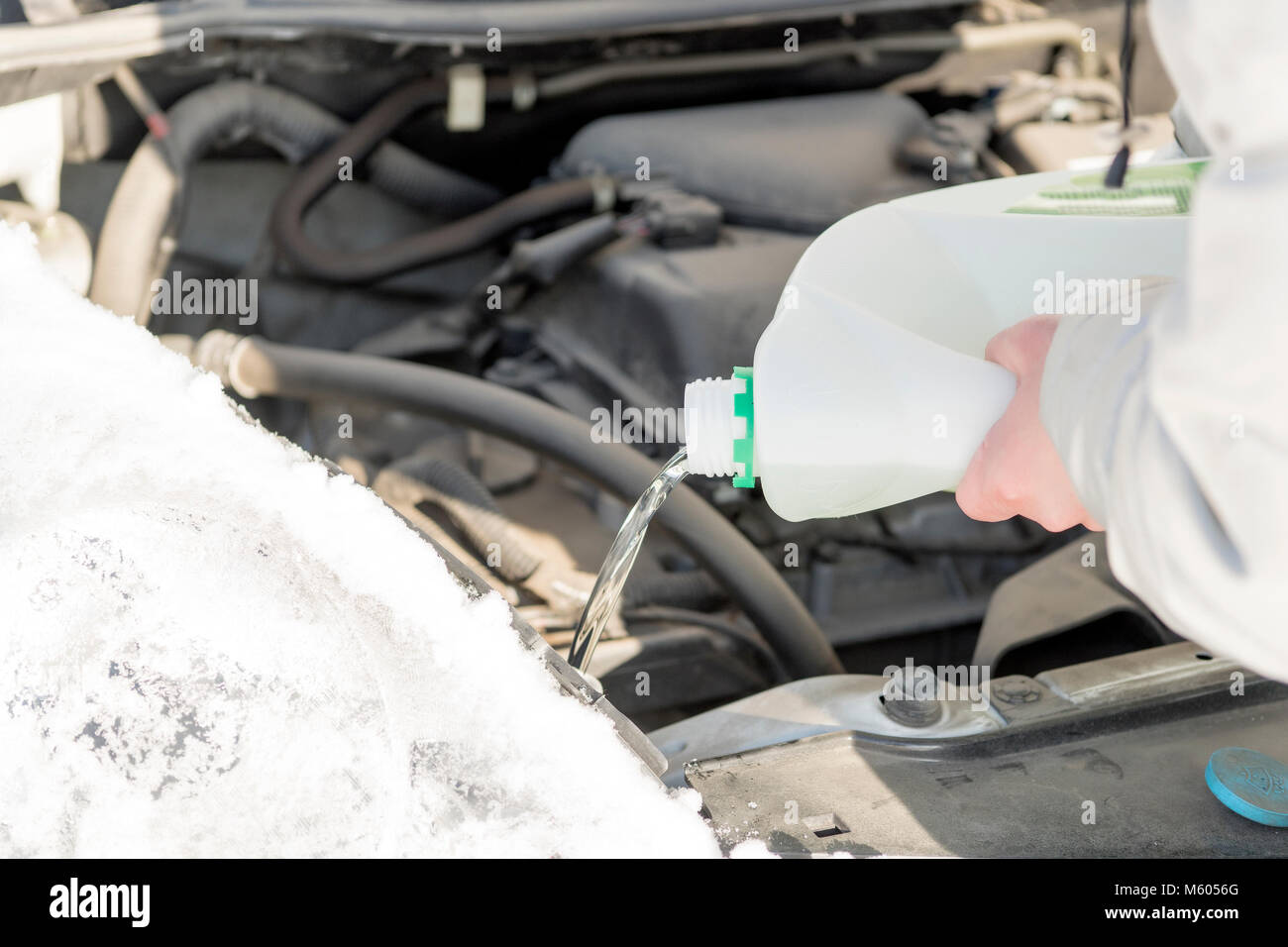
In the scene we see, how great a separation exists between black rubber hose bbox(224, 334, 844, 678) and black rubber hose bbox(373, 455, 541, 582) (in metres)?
0.13

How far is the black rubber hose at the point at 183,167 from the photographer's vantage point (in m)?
1.35

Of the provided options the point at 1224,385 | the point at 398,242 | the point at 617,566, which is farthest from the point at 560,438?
the point at 1224,385

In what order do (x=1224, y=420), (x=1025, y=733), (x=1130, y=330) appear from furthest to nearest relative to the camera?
(x=1025, y=733) → (x=1130, y=330) → (x=1224, y=420)

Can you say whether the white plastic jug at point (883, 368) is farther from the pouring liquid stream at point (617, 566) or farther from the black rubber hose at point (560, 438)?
the black rubber hose at point (560, 438)

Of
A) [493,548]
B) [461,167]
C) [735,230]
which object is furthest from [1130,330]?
[461,167]

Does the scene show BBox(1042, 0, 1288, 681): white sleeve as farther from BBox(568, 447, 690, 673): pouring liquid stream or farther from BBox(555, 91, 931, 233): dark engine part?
BBox(555, 91, 931, 233): dark engine part

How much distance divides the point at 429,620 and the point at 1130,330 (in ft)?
1.28

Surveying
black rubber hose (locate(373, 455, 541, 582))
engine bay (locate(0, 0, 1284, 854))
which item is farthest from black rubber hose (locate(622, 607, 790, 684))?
black rubber hose (locate(373, 455, 541, 582))

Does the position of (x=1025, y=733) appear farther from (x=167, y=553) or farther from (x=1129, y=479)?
(x=167, y=553)

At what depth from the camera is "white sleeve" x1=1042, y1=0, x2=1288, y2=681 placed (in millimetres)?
395

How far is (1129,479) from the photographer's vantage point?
451 millimetres

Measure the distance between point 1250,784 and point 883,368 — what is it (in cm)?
39

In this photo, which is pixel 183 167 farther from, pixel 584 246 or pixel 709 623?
pixel 709 623

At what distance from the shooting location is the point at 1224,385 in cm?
41
